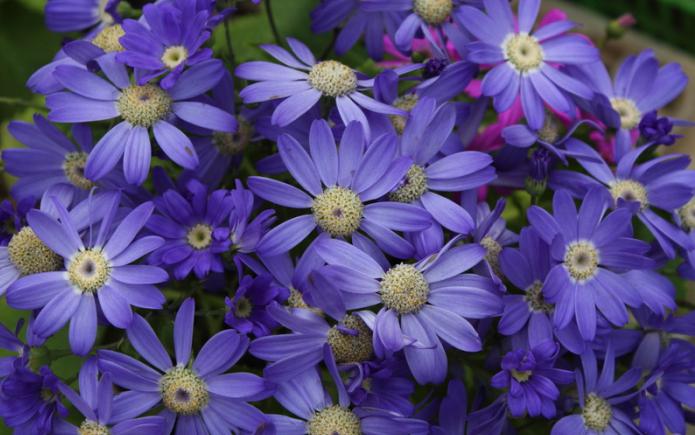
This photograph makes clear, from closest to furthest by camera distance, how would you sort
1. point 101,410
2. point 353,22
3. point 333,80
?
point 101,410 → point 333,80 → point 353,22

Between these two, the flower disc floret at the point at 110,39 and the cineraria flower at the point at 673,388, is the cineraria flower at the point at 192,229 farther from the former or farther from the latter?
the cineraria flower at the point at 673,388

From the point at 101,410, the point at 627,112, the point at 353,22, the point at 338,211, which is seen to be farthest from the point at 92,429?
the point at 627,112

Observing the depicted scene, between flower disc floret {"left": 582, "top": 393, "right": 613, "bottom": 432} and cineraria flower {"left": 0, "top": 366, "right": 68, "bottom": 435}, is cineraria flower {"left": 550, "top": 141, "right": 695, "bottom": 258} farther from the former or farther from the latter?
cineraria flower {"left": 0, "top": 366, "right": 68, "bottom": 435}

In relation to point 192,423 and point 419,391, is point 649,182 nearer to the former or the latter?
point 419,391

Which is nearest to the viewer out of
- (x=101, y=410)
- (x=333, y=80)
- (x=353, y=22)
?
(x=101, y=410)

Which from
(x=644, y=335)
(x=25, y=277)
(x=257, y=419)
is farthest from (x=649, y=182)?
(x=25, y=277)

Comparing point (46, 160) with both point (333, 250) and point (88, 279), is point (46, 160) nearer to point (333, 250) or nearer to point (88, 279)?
point (88, 279)

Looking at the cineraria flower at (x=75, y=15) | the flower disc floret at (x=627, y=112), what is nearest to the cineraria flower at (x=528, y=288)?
the flower disc floret at (x=627, y=112)

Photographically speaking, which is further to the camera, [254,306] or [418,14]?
[418,14]
